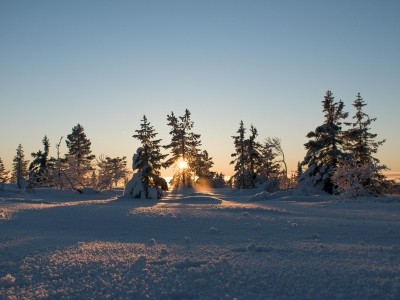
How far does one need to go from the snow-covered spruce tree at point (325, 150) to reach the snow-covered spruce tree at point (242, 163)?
15020mm

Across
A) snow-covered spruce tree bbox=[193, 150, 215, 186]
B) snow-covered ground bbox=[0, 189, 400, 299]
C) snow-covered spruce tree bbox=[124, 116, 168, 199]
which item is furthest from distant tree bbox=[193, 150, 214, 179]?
snow-covered ground bbox=[0, 189, 400, 299]

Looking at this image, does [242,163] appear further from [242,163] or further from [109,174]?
[109,174]

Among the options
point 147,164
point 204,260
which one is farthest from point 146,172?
point 204,260

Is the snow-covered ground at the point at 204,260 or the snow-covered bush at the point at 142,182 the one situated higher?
the snow-covered bush at the point at 142,182

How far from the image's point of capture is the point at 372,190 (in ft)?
95.5

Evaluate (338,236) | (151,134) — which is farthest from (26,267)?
(151,134)

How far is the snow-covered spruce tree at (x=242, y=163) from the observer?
54.2 metres

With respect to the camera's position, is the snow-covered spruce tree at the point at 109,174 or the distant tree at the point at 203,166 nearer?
the snow-covered spruce tree at the point at 109,174

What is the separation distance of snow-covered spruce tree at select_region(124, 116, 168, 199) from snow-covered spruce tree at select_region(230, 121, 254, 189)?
2007 cm

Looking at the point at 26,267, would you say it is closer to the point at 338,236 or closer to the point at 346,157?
the point at 338,236

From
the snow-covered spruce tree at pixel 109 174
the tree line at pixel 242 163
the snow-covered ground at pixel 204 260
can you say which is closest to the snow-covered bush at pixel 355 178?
the tree line at pixel 242 163

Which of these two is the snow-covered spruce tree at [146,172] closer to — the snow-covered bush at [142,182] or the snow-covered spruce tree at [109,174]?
the snow-covered bush at [142,182]

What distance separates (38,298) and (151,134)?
3224cm

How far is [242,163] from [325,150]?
18.8 meters
